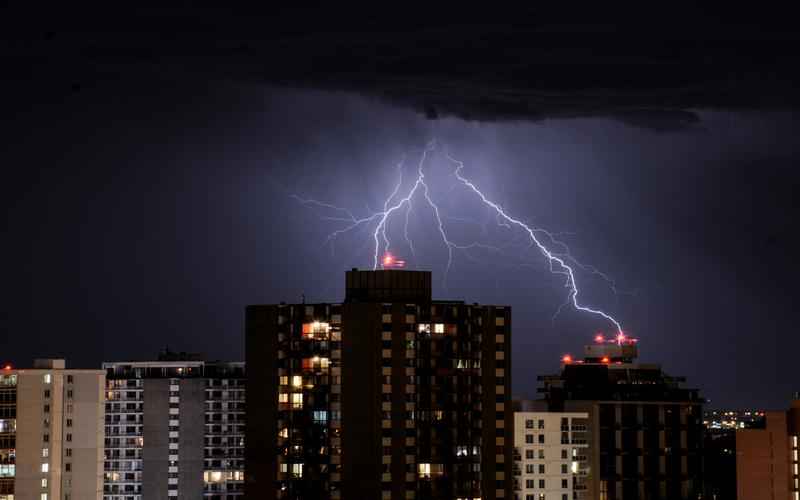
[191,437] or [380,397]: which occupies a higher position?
[380,397]

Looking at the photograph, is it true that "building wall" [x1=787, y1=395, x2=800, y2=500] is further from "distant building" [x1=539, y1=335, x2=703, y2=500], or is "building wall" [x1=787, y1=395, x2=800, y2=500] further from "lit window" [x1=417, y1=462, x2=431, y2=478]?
"lit window" [x1=417, y1=462, x2=431, y2=478]

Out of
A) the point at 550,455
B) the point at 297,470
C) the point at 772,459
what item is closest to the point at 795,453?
the point at 772,459

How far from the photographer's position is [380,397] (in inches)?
4628

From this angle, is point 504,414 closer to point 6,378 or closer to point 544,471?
point 544,471

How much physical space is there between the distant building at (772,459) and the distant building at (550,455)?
14310mm

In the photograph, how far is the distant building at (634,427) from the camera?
132 meters

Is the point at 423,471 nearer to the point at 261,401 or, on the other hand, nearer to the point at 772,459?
the point at 261,401

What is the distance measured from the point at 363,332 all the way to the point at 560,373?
27090 mm

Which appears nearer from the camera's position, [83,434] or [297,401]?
[297,401]

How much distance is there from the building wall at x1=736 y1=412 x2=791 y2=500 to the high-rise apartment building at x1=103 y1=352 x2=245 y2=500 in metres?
37.8

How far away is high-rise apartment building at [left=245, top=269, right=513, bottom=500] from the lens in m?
117

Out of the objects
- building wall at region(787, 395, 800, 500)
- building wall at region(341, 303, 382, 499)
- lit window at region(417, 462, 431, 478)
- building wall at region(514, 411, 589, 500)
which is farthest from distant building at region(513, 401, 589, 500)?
building wall at region(787, 395, 800, 500)

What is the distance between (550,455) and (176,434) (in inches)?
1417

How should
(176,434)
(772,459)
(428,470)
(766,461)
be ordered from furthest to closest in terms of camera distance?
1. (176,434)
2. (766,461)
3. (772,459)
4. (428,470)
